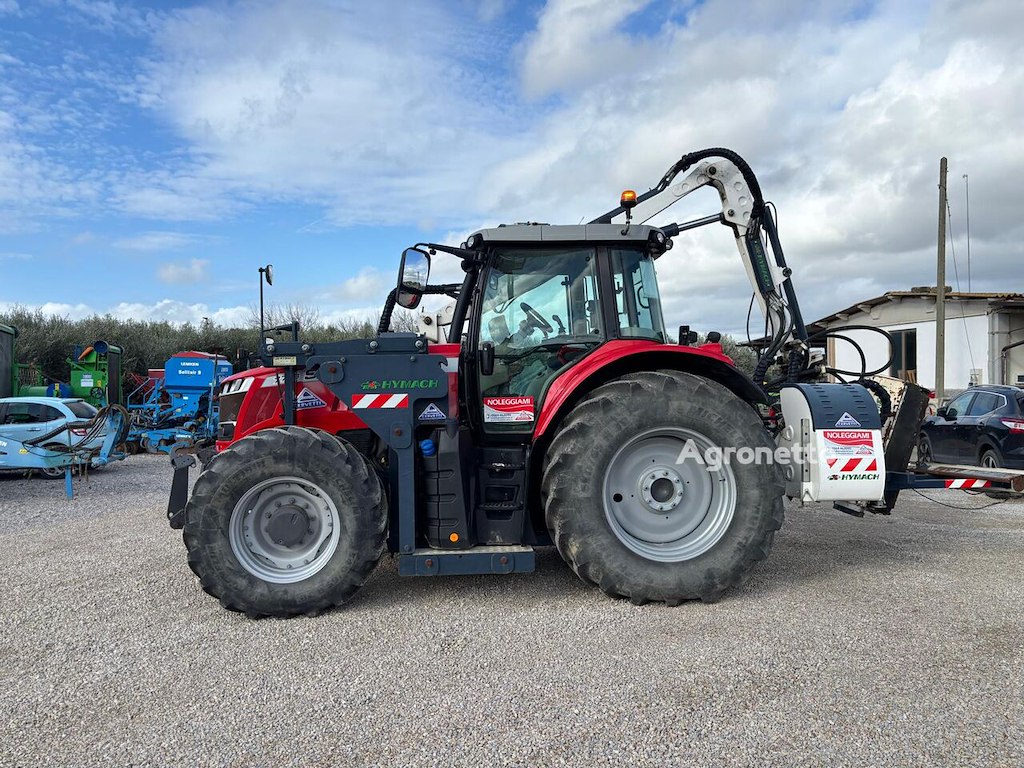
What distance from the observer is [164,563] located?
5.57m

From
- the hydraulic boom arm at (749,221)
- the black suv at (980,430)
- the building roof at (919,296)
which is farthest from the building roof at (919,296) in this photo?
the hydraulic boom arm at (749,221)

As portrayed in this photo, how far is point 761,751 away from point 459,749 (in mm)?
1133

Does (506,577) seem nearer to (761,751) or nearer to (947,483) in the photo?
(761,751)

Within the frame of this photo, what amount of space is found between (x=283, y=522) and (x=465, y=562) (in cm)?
110

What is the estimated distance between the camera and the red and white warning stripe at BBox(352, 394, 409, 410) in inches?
177

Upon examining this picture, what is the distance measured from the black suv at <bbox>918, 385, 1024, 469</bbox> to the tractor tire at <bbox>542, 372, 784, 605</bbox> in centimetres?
574

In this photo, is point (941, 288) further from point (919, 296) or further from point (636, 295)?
point (636, 295)

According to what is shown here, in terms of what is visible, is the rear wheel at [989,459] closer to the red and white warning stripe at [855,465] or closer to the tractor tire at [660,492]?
the red and white warning stripe at [855,465]

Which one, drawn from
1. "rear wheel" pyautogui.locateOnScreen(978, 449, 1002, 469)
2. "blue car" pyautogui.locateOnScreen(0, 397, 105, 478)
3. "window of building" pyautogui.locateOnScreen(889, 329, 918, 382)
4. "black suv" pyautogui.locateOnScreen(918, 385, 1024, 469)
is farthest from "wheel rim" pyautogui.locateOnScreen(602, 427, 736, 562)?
"window of building" pyautogui.locateOnScreen(889, 329, 918, 382)

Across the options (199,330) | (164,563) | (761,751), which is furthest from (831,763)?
(199,330)

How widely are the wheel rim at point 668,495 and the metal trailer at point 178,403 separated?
13.2 m

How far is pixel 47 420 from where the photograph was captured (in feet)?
37.3

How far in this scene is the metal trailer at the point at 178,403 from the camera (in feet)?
51.9

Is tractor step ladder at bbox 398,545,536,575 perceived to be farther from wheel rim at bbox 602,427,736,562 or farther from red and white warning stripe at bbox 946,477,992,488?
red and white warning stripe at bbox 946,477,992,488
